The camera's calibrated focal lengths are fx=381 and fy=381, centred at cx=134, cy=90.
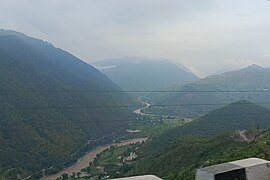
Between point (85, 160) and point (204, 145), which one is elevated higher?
point (204, 145)

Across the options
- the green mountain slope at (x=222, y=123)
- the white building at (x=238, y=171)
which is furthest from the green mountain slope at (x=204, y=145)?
the white building at (x=238, y=171)

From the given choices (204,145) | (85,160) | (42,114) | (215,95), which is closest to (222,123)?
(85,160)

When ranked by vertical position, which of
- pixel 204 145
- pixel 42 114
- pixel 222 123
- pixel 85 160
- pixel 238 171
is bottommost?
pixel 85 160

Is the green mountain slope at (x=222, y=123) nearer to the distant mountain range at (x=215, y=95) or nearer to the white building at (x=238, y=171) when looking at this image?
the distant mountain range at (x=215, y=95)

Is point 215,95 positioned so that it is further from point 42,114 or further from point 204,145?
point 204,145

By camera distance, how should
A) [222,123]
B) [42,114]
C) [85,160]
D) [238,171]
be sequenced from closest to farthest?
[238,171]
[85,160]
[222,123]
[42,114]

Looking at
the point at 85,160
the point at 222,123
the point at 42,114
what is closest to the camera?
the point at 85,160

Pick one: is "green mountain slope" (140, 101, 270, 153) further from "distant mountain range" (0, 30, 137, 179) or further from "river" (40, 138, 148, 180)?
"distant mountain range" (0, 30, 137, 179)
